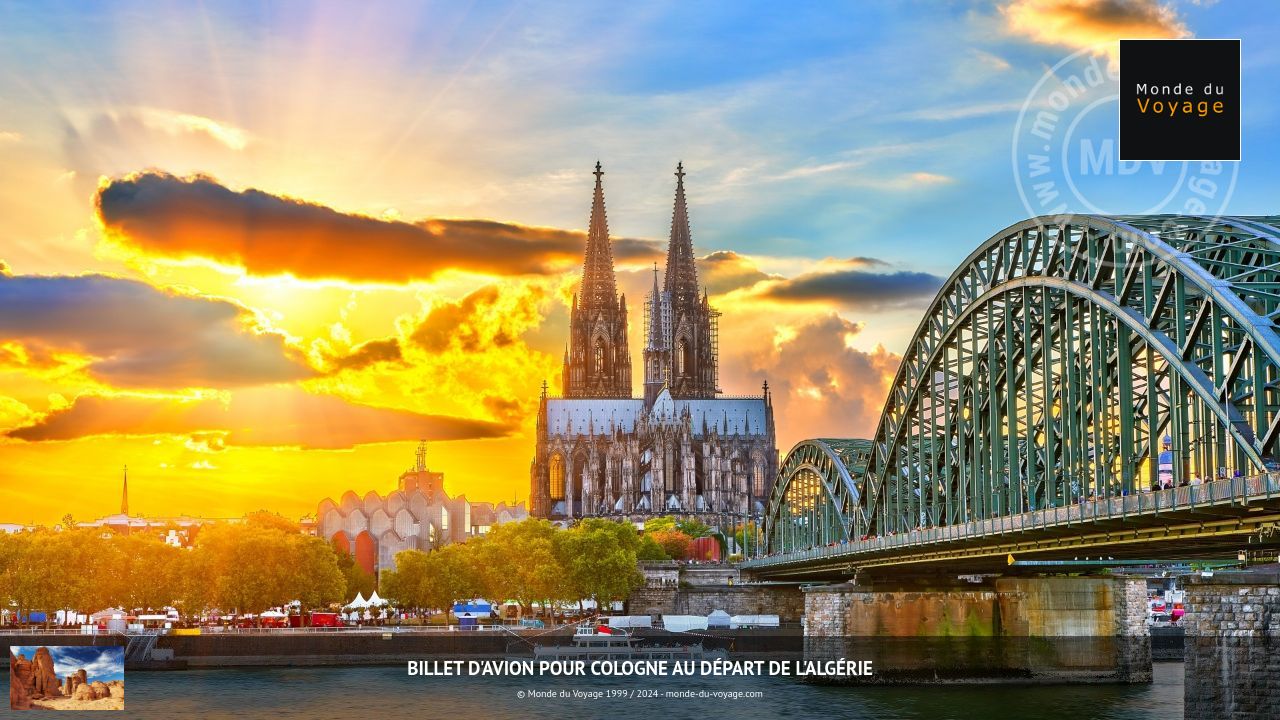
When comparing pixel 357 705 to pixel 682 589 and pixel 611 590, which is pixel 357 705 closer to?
pixel 611 590

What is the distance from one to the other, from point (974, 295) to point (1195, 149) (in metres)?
30.9

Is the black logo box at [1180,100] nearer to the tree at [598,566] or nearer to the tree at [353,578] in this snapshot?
the tree at [598,566]

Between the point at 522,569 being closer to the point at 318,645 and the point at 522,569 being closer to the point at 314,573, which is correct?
the point at 314,573

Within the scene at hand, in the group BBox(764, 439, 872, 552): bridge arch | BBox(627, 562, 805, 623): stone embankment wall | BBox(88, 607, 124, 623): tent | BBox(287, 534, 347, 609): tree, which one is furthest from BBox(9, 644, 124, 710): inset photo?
BBox(627, 562, 805, 623): stone embankment wall

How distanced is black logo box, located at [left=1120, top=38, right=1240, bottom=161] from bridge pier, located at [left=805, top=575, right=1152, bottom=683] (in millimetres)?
48256

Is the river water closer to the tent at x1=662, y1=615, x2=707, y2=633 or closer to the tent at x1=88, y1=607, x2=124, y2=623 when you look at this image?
the tent at x1=88, y1=607, x2=124, y2=623

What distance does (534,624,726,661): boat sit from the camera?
389ft

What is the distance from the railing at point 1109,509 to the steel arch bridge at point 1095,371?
29 cm

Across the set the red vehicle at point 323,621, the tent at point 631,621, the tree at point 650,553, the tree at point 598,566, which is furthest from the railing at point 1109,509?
the tree at point 650,553

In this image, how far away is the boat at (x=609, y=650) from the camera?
118 meters

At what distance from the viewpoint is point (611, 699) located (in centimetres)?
9212

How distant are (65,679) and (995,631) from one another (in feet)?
171

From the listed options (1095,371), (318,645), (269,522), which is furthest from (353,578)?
(1095,371)

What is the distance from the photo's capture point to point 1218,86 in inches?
2247
